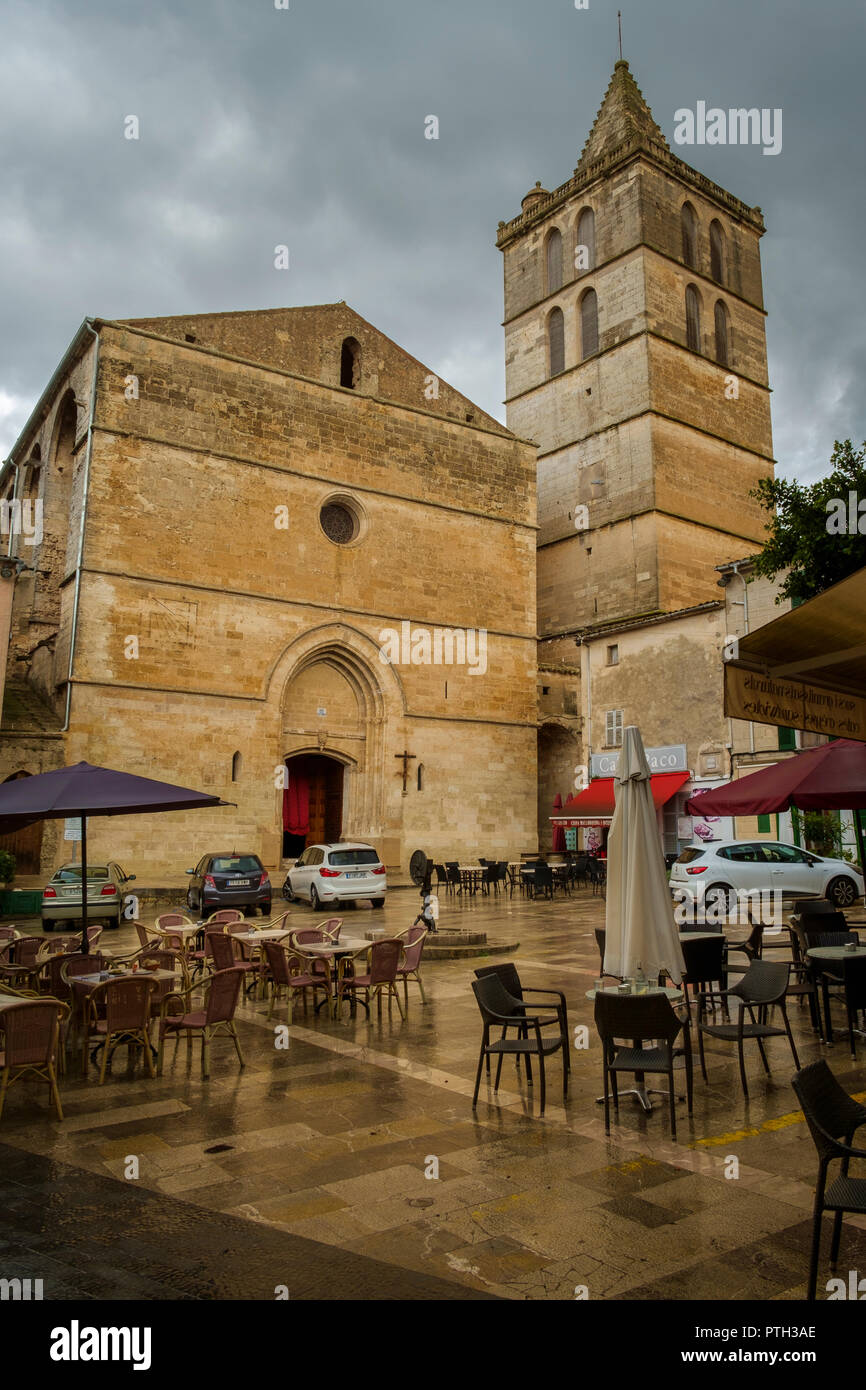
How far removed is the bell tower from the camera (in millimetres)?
27188

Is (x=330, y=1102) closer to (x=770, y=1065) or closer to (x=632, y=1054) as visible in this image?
(x=632, y=1054)

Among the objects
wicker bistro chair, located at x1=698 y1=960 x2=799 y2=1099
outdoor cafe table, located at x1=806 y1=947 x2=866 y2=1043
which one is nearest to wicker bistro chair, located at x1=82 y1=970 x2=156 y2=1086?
wicker bistro chair, located at x1=698 y1=960 x2=799 y2=1099

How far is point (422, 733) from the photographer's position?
2261 centimetres

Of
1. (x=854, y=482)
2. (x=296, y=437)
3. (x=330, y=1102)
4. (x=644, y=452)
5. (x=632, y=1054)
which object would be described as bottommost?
(x=330, y=1102)

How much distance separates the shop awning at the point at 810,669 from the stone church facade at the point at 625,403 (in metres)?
17.6

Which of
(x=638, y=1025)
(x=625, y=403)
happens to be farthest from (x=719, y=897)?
(x=625, y=403)

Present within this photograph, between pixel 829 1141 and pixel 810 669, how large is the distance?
2549 mm

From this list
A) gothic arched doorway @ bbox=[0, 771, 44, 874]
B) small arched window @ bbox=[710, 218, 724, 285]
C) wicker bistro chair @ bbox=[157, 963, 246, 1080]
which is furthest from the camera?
small arched window @ bbox=[710, 218, 724, 285]

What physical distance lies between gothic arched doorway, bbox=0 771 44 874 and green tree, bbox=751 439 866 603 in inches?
575

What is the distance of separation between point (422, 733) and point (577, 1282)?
19.6m

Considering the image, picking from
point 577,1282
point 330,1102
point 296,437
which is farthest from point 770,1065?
point 296,437

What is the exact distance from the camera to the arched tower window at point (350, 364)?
76.8ft

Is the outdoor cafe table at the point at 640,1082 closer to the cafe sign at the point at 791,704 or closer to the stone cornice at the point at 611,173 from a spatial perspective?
the cafe sign at the point at 791,704

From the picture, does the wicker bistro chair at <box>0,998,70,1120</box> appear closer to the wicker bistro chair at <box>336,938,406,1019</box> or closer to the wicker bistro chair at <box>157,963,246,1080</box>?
the wicker bistro chair at <box>157,963,246,1080</box>
